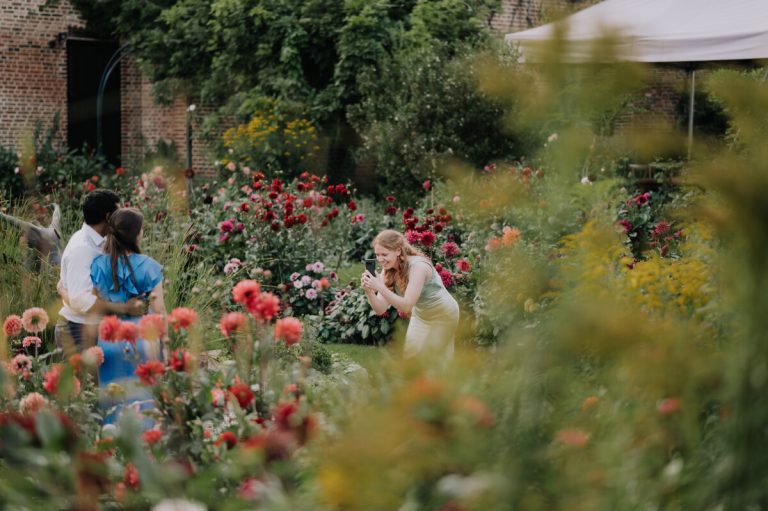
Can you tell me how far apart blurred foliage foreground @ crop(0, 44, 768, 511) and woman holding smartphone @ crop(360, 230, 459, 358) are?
2.66 metres

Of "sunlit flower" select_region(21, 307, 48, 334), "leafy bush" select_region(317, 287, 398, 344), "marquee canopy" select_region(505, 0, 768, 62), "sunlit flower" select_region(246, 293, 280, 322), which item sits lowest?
"leafy bush" select_region(317, 287, 398, 344)

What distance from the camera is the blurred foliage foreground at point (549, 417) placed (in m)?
1.44

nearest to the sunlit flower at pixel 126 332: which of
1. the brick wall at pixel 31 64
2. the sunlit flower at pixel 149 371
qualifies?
the sunlit flower at pixel 149 371

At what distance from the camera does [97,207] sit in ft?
14.8

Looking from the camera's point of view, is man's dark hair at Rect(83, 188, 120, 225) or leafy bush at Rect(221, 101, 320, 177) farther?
leafy bush at Rect(221, 101, 320, 177)

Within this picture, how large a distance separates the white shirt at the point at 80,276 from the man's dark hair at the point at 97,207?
0.04m

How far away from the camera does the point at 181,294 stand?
649 centimetres

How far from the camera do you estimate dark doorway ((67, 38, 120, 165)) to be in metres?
17.2

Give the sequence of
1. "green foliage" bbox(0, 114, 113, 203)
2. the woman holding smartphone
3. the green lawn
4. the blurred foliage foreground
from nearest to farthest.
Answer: the blurred foliage foreground → the woman holding smartphone → the green lawn → "green foliage" bbox(0, 114, 113, 203)

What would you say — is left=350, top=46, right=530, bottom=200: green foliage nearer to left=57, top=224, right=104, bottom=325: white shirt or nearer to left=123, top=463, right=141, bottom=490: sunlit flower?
left=57, top=224, right=104, bottom=325: white shirt

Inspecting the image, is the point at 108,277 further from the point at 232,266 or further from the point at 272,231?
the point at 272,231

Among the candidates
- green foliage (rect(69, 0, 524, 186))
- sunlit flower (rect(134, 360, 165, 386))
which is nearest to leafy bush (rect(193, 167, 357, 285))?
sunlit flower (rect(134, 360, 165, 386))

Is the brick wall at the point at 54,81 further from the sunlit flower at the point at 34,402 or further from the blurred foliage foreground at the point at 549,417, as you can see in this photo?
the blurred foliage foreground at the point at 549,417

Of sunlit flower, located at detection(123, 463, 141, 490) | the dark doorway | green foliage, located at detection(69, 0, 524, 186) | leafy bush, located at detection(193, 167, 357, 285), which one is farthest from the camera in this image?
the dark doorway
